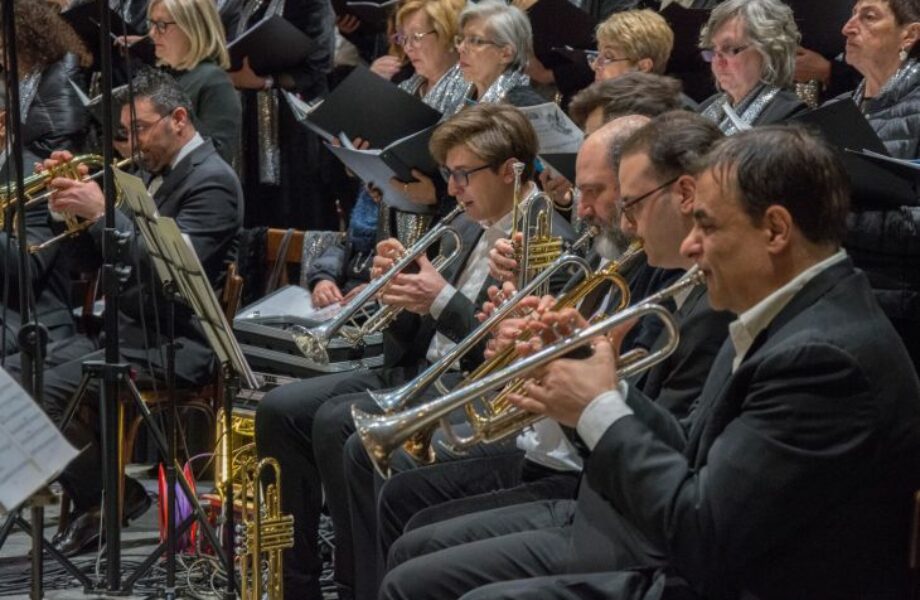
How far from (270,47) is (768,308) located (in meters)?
4.51

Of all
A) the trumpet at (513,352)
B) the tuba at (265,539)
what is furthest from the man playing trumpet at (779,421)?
the tuba at (265,539)

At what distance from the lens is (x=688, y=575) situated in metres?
2.50

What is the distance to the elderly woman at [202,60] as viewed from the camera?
6461 millimetres

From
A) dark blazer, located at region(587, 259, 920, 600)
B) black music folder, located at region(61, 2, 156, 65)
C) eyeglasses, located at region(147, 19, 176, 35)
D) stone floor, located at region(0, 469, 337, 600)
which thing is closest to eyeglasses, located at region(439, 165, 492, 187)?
stone floor, located at region(0, 469, 337, 600)

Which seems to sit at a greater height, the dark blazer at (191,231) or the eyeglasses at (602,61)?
the eyeglasses at (602,61)

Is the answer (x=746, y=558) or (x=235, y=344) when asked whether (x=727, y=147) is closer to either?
(x=746, y=558)

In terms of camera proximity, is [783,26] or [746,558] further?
[783,26]

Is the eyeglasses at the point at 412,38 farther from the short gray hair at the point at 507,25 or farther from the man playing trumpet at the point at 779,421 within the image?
the man playing trumpet at the point at 779,421

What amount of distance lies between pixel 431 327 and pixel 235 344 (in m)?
0.84

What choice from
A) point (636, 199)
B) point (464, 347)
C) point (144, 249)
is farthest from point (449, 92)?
point (636, 199)

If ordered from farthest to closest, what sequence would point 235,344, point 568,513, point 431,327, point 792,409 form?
point 431,327
point 235,344
point 568,513
point 792,409

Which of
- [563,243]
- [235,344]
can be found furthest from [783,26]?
[235,344]

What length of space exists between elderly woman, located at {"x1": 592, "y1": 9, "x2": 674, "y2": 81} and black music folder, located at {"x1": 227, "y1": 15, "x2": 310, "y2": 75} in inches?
66.6

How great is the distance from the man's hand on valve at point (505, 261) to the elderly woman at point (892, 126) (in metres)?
0.86
